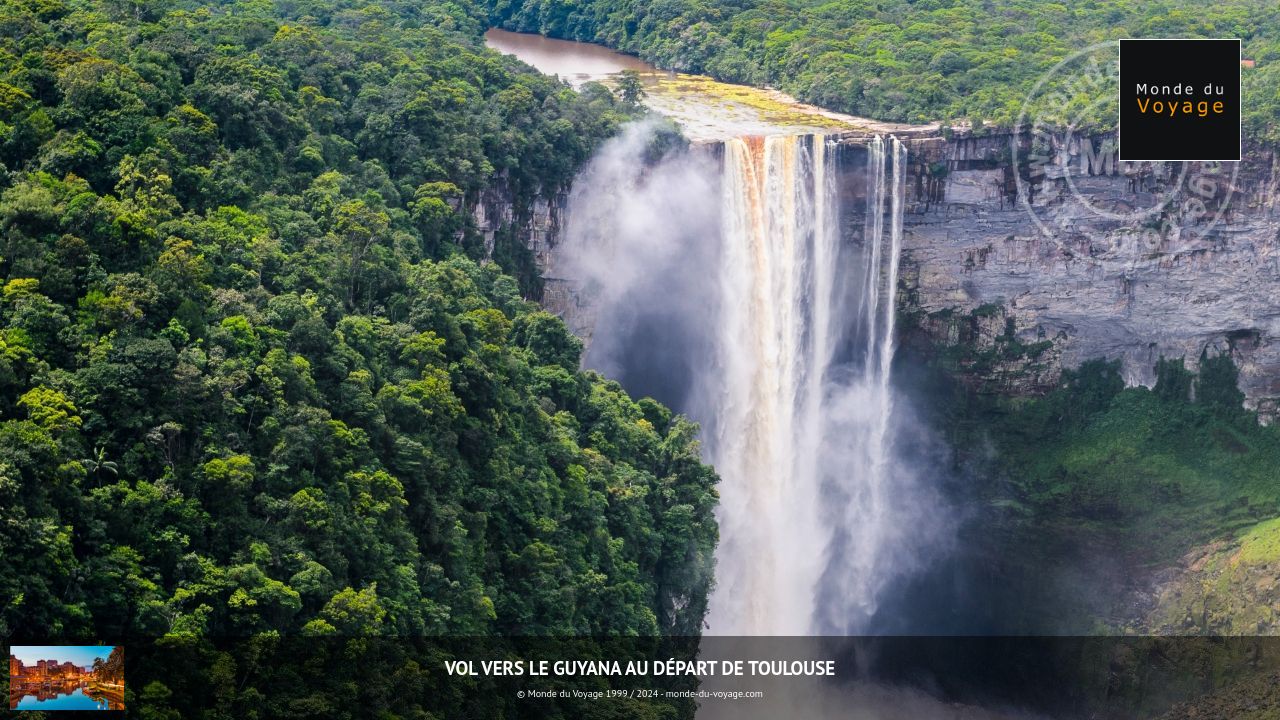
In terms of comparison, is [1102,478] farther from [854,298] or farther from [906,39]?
[906,39]

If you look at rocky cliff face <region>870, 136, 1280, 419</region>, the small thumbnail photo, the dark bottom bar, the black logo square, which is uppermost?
the black logo square

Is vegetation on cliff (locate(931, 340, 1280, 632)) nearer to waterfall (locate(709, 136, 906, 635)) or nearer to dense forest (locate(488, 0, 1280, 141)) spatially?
waterfall (locate(709, 136, 906, 635))

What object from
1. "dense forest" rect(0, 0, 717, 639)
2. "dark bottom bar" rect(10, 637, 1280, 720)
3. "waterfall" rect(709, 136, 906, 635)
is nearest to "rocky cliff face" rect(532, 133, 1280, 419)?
"waterfall" rect(709, 136, 906, 635)

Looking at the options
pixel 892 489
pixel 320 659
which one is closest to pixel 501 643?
pixel 320 659

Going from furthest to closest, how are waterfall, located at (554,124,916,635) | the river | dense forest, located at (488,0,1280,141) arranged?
dense forest, located at (488,0,1280,141) < the river < waterfall, located at (554,124,916,635)

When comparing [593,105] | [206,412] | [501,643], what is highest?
[593,105]

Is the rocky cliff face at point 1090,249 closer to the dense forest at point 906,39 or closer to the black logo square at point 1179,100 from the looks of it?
the black logo square at point 1179,100

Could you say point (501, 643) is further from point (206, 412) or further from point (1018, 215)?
point (1018, 215)
